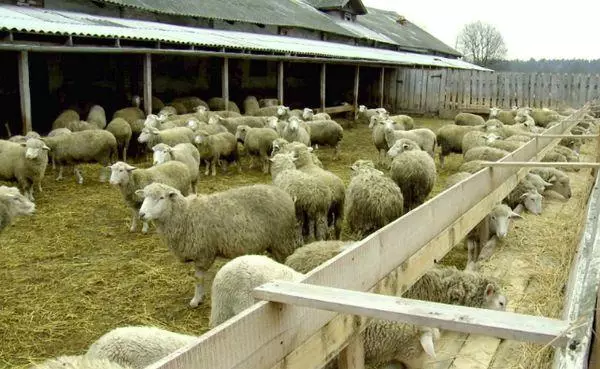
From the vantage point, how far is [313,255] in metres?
4.62

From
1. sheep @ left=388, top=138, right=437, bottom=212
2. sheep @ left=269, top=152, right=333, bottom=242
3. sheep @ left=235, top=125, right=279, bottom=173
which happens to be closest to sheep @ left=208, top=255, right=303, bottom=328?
sheep @ left=269, top=152, right=333, bottom=242

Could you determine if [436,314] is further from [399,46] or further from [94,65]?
[399,46]

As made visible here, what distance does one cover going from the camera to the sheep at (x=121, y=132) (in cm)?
1279

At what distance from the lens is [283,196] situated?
6328 millimetres

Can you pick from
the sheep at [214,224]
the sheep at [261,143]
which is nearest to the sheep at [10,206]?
the sheep at [214,224]

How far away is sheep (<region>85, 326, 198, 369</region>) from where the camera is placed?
3.25 metres

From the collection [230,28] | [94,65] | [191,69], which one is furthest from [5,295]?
[230,28]

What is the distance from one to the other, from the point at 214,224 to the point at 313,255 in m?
1.62

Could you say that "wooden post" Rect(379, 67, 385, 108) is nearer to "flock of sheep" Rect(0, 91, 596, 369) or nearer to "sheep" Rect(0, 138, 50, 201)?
"flock of sheep" Rect(0, 91, 596, 369)

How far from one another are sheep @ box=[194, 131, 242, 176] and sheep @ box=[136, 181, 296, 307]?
19.2 ft

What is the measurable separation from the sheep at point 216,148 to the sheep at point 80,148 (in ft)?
6.04

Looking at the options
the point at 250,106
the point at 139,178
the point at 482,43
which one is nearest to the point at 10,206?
the point at 139,178

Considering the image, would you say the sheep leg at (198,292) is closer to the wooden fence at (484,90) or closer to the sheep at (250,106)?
the sheep at (250,106)

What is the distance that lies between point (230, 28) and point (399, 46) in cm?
1702
